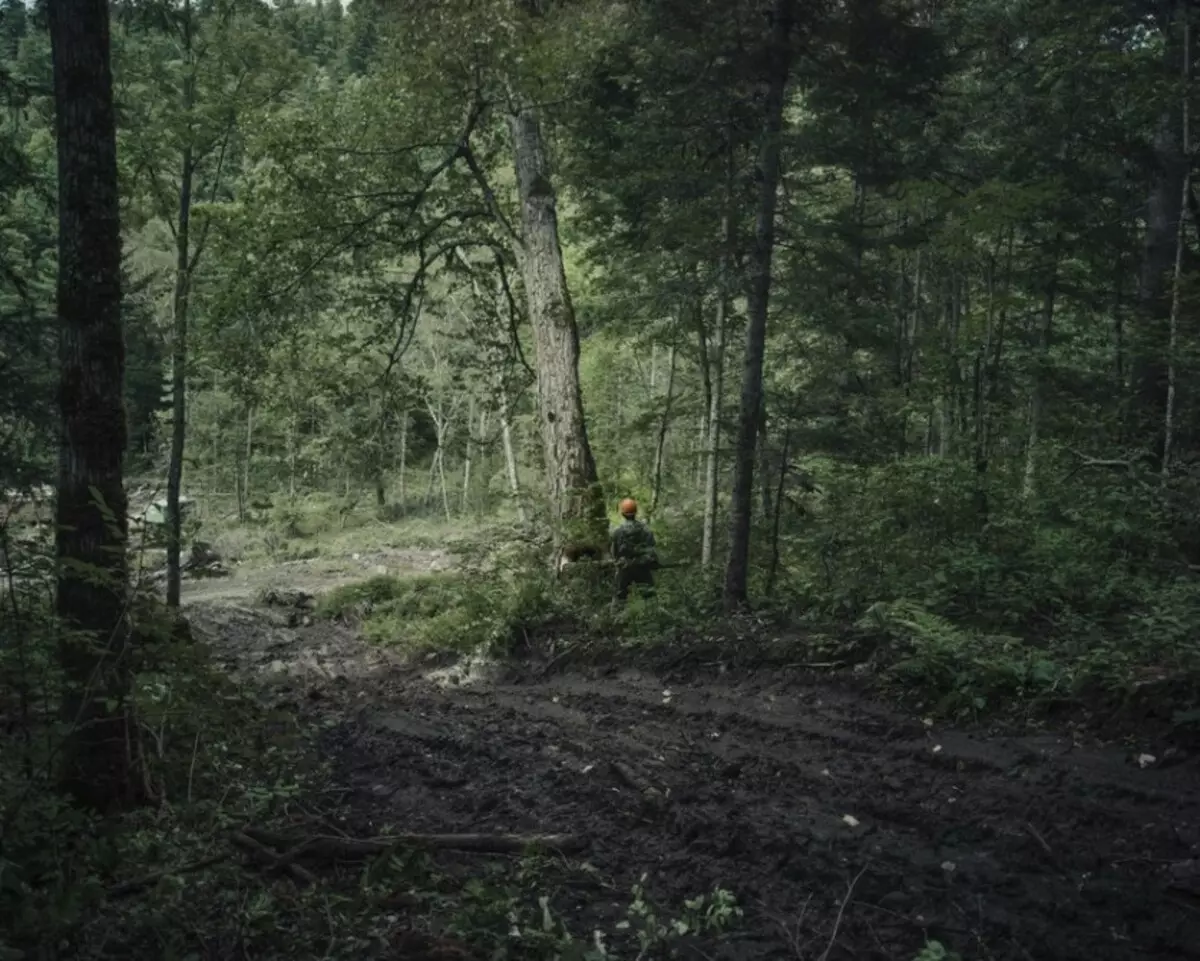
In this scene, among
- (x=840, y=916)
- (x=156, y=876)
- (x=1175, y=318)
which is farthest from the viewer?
(x=1175, y=318)

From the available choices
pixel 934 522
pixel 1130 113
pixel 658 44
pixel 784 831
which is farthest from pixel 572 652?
pixel 1130 113

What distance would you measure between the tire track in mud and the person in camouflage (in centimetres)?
334

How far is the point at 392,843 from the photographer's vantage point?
5.14 m

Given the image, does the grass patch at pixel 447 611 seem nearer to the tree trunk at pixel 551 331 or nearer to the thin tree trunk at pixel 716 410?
the tree trunk at pixel 551 331

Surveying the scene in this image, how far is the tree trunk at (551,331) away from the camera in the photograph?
12539 mm

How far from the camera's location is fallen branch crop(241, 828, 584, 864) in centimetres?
510

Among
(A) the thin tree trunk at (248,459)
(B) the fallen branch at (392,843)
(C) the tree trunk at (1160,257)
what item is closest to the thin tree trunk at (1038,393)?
(C) the tree trunk at (1160,257)

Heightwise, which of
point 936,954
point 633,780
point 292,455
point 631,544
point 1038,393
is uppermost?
point 1038,393

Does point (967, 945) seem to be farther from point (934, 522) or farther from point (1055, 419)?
point (1055, 419)

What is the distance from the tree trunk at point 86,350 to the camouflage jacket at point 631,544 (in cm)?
673

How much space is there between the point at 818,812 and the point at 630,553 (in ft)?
20.3

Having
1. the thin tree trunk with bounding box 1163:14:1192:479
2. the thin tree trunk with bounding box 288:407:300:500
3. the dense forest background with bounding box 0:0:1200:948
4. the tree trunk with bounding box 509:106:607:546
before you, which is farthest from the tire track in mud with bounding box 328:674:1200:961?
the thin tree trunk with bounding box 288:407:300:500

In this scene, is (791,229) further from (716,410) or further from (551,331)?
(551,331)

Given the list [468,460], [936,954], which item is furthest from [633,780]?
[468,460]
